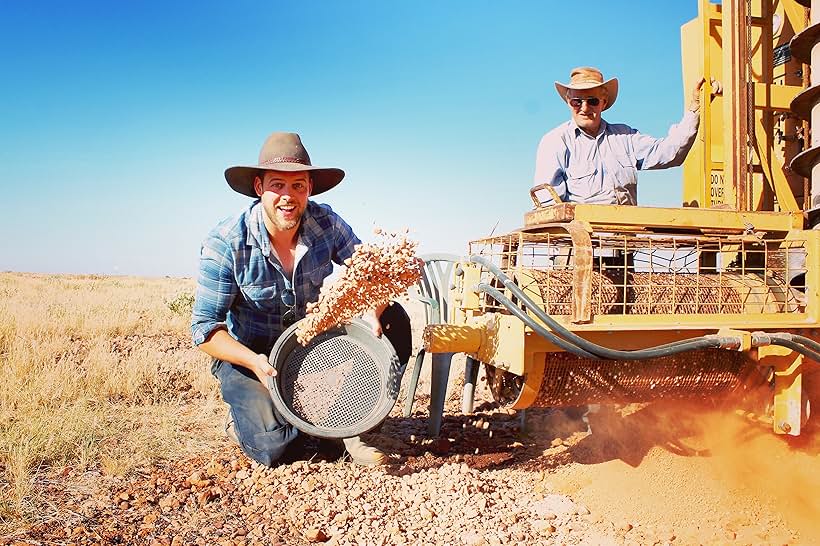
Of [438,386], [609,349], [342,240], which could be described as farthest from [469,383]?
[609,349]

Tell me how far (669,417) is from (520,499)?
1.15 metres

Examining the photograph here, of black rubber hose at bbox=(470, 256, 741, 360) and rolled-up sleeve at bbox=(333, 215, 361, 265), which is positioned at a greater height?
rolled-up sleeve at bbox=(333, 215, 361, 265)

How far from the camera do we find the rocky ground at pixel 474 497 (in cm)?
273

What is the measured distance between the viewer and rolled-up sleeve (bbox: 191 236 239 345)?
357 centimetres

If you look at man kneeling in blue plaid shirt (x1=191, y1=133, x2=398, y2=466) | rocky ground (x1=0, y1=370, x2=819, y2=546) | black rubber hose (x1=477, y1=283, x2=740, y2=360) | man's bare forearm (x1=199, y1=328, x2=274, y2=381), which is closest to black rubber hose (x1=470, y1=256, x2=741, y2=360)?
black rubber hose (x1=477, y1=283, x2=740, y2=360)

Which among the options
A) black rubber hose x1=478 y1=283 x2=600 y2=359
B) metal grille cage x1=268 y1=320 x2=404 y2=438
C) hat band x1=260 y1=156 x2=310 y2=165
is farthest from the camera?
hat band x1=260 y1=156 x2=310 y2=165

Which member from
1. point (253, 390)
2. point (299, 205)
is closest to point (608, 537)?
point (253, 390)

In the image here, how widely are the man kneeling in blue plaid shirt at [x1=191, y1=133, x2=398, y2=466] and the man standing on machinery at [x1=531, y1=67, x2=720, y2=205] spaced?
4.97 feet

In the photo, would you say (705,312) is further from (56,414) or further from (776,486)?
(56,414)

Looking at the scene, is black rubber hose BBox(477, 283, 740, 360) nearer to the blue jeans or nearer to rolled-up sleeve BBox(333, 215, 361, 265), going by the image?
rolled-up sleeve BBox(333, 215, 361, 265)

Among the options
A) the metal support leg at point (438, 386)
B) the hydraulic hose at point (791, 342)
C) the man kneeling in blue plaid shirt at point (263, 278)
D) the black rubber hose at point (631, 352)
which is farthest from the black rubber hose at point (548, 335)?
the metal support leg at point (438, 386)

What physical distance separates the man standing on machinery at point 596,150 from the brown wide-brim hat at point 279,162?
1.51 metres

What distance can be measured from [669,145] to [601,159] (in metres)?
0.44

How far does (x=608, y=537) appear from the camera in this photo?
2762mm
